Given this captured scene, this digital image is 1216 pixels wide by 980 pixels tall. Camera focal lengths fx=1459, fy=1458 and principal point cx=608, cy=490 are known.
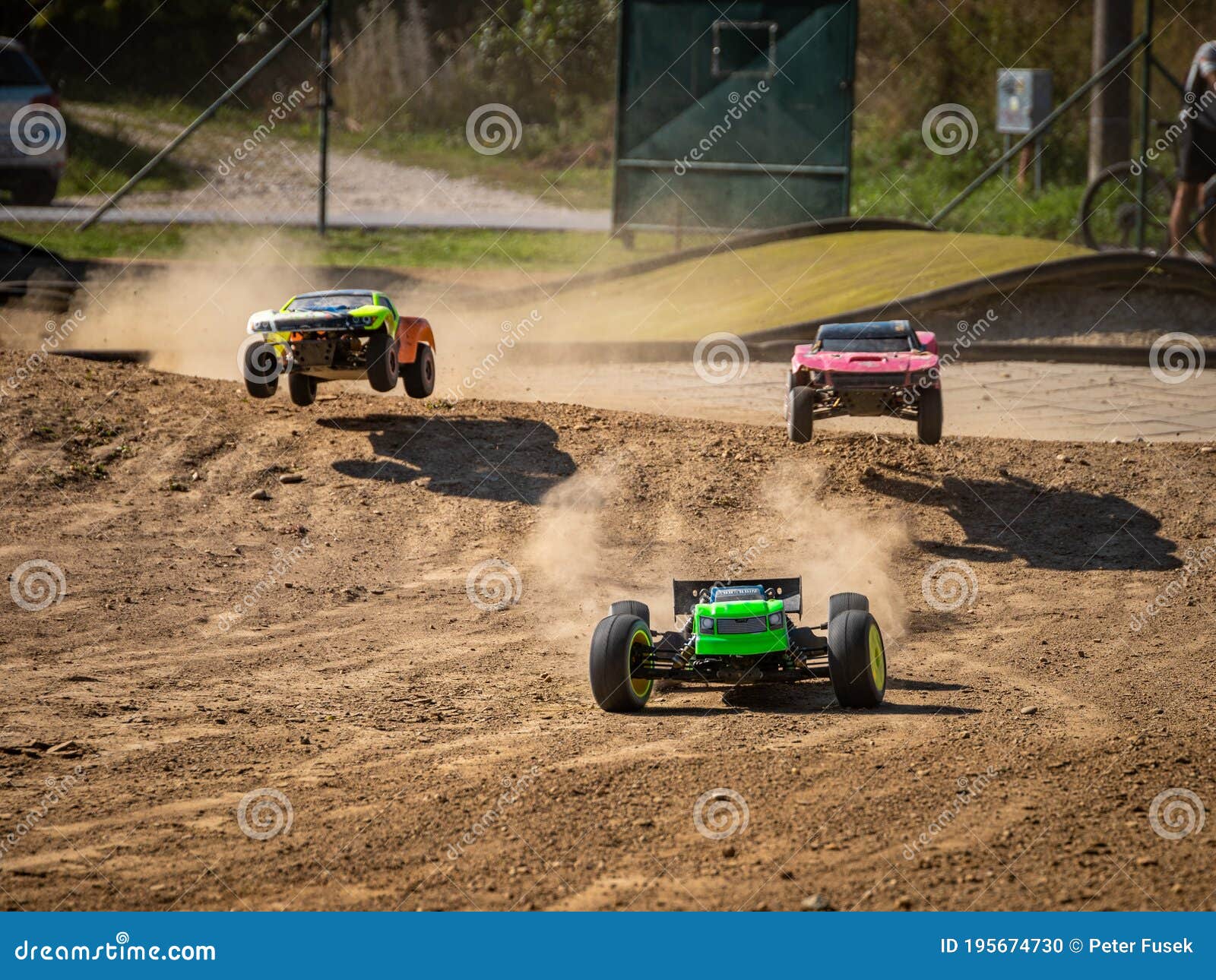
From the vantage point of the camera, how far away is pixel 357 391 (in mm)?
13758

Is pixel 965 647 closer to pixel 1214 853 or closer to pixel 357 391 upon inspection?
pixel 1214 853

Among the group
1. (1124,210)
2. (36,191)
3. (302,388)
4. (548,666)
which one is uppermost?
(36,191)

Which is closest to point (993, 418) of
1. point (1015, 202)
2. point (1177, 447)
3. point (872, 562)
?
point (1177, 447)

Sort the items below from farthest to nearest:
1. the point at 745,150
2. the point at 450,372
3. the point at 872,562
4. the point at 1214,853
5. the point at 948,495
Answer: the point at 745,150 → the point at 450,372 → the point at 948,495 → the point at 872,562 → the point at 1214,853

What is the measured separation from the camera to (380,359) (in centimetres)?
1170

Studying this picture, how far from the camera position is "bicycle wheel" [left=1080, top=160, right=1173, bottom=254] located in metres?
19.4

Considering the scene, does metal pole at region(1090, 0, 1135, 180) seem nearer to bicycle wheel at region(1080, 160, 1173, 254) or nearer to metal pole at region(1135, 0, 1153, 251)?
bicycle wheel at region(1080, 160, 1173, 254)

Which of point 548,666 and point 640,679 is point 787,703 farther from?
point 548,666

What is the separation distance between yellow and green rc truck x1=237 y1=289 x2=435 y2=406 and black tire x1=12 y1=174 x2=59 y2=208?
14978mm

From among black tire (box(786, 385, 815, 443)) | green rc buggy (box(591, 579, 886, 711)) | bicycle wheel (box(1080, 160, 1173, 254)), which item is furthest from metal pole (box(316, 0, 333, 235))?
green rc buggy (box(591, 579, 886, 711))

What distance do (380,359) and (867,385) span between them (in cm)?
386

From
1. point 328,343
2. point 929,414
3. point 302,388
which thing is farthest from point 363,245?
point 929,414

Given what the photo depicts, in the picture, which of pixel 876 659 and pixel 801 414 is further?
pixel 801 414

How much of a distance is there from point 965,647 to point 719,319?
910cm
